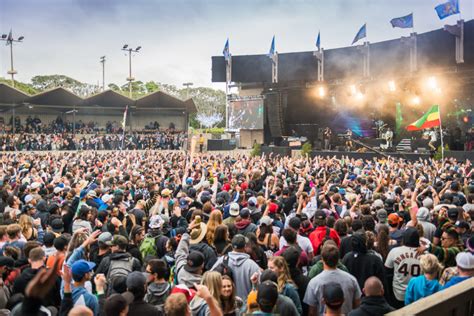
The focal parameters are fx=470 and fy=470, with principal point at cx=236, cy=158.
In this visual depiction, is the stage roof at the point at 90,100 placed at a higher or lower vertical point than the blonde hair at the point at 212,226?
higher

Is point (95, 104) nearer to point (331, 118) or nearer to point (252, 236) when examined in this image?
point (331, 118)

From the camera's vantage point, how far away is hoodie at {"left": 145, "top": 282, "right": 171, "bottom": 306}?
4418 millimetres

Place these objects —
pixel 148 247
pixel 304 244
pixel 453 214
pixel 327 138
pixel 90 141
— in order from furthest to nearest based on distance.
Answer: pixel 90 141 → pixel 327 138 → pixel 453 214 → pixel 148 247 → pixel 304 244

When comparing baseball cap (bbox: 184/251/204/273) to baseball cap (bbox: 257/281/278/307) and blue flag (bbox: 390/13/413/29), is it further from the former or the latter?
blue flag (bbox: 390/13/413/29)

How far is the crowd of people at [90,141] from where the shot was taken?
3562cm

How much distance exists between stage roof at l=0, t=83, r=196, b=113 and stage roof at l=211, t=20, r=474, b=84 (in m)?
5.60

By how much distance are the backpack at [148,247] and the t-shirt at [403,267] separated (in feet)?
9.76

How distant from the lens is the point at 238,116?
37750 mm

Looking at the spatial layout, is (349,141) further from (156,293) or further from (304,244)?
(156,293)

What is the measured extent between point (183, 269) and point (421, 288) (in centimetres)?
237

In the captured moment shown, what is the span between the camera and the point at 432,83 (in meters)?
27.3

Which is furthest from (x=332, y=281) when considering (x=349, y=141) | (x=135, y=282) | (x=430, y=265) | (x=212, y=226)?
(x=349, y=141)

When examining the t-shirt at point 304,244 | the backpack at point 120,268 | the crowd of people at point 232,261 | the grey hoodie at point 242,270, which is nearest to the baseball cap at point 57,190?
the crowd of people at point 232,261

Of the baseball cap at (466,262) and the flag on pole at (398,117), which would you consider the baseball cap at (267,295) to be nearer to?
the baseball cap at (466,262)
